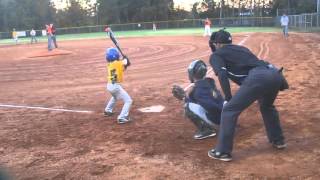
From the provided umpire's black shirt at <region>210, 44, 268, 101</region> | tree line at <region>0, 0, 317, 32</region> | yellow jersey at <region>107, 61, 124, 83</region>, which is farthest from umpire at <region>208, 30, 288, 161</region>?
tree line at <region>0, 0, 317, 32</region>

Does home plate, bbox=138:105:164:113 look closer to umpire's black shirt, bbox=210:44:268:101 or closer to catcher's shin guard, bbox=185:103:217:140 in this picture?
catcher's shin guard, bbox=185:103:217:140

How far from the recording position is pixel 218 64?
6.89 metres

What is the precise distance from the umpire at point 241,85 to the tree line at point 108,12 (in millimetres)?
81130

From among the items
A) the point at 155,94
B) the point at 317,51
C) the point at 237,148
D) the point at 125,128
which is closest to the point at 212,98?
A: the point at 237,148

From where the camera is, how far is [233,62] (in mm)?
7000

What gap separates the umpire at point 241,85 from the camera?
6.69 m

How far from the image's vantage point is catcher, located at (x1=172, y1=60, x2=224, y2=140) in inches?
321

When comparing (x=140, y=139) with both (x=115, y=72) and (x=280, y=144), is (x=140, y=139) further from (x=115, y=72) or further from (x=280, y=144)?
(x=280, y=144)

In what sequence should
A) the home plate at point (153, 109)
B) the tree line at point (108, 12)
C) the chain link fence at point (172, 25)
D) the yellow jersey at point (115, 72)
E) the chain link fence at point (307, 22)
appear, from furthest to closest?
the tree line at point (108, 12), the chain link fence at point (172, 25), the chain link fence at point (307, 22), the home plate at point (153, 109), the yellow jersey at point (115, 72)

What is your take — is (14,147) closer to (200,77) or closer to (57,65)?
(200,77)

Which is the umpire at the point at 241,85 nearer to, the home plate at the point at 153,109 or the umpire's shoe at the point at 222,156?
the umpire's shoe at the point at 222,156

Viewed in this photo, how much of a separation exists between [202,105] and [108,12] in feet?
294

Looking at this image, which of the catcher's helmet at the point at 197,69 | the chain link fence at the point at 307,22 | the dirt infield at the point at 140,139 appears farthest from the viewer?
the chain link fence at the point at 307,22

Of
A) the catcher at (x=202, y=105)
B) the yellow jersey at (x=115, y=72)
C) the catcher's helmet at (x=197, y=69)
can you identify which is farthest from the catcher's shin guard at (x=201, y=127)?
the yellow jersey at (x=115, y=72)
